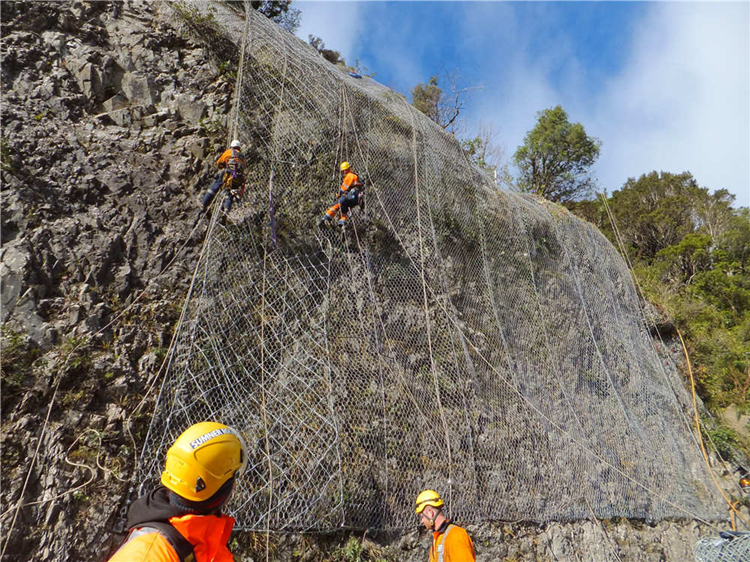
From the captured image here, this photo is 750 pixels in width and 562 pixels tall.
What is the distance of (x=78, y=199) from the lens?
13.1ft

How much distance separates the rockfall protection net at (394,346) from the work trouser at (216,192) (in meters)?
0.25

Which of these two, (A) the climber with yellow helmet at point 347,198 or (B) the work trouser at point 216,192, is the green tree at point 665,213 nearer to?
(A) the climber with yellow helmet at point 347,198

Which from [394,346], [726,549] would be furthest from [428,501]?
[726,549]

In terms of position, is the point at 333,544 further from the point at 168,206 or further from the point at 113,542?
the point at 168,206

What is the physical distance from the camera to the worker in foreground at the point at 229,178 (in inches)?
161

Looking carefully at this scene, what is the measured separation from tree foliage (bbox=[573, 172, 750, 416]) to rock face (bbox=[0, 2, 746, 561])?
626 cm

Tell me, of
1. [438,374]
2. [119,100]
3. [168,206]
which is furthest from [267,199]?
[438,374]

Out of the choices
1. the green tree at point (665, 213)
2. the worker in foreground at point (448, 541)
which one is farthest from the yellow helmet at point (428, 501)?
the green tree at point (665, 213)

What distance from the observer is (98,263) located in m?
3.73

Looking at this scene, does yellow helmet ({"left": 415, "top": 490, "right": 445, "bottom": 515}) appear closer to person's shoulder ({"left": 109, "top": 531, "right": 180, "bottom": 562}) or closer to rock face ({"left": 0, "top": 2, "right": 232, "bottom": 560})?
rock face ({"left": 0, "top": 2, "right": 232, "bottom": 560})

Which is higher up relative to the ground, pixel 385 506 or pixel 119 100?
pixel 119 100

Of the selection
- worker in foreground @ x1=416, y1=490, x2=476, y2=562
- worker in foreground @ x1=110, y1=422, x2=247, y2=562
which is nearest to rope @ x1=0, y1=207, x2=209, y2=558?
worker in foreground @ x1=110, y1=422, x2=247, y2=562

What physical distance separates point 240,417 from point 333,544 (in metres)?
1.39

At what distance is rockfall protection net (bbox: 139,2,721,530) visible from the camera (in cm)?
370
